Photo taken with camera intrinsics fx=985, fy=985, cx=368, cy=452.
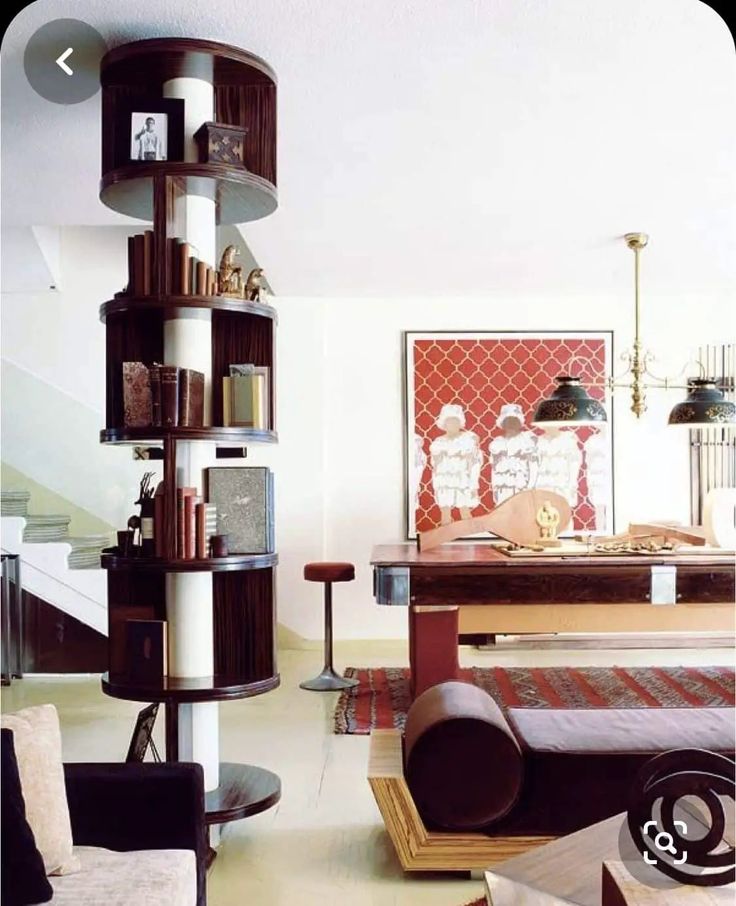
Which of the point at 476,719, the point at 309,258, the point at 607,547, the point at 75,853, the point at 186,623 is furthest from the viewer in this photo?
the point at 309,258

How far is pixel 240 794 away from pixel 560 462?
16.0 feet

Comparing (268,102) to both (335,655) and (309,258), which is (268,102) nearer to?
(309,258)

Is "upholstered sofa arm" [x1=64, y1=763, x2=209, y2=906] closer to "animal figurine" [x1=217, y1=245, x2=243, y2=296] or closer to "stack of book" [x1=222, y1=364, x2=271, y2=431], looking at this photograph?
"stack of book" [x1=222, y1=364, x2=271, y2=431]

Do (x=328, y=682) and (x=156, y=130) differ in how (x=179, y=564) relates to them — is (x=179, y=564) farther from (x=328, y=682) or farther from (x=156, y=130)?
(x=328, y=682)

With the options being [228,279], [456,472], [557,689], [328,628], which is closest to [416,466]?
[456,472]

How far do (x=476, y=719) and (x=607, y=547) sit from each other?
2.41 m

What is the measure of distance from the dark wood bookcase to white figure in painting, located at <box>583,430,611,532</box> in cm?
465

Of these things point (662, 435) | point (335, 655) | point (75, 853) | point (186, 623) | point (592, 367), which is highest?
point (592, 367)

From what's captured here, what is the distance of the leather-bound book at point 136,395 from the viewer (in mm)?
3357

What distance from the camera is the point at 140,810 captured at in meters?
2.64

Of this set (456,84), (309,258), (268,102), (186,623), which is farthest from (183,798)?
(309,258)

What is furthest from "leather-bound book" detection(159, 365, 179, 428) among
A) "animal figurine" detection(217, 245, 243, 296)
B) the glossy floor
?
the glossy floor

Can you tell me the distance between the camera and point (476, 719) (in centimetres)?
327

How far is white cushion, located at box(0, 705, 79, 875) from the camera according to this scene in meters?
2.30
